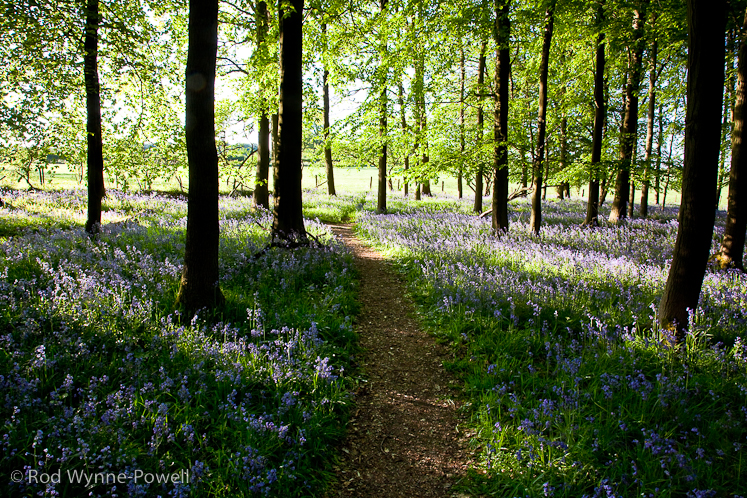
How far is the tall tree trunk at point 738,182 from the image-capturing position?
293 inches

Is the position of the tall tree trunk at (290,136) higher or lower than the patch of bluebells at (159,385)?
higher

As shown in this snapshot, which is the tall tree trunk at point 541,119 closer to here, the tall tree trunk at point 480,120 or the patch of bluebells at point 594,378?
the tall tree trunk at point 480,120

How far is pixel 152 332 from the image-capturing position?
14.9 feet

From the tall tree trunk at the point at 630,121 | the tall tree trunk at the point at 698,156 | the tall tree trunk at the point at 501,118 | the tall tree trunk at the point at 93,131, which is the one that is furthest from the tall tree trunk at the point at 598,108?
the tall tree trunk at the point at 93,131

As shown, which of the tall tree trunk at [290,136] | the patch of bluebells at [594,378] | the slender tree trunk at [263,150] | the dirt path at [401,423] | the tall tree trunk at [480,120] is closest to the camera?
the patch of bluebells at [594,378]

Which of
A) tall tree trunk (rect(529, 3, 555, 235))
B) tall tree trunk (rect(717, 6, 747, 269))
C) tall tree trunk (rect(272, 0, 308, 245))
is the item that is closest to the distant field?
tall tree trunk (rect(529, 3, 555, 235))

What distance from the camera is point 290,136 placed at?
29.6 ft

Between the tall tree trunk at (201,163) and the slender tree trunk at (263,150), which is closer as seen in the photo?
the tall tree trunk at (201,163)

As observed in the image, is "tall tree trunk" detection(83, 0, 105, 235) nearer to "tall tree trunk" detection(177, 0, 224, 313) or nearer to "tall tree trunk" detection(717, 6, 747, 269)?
"tall tree trunk" detection(177, 0, 224, 313)

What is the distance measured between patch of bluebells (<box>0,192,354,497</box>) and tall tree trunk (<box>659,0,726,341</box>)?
169 inches

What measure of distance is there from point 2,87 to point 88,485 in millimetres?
9200

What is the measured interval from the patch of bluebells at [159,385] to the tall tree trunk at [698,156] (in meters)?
4.29

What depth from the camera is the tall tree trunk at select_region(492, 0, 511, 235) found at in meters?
10.1

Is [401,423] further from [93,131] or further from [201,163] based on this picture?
[93,131]
